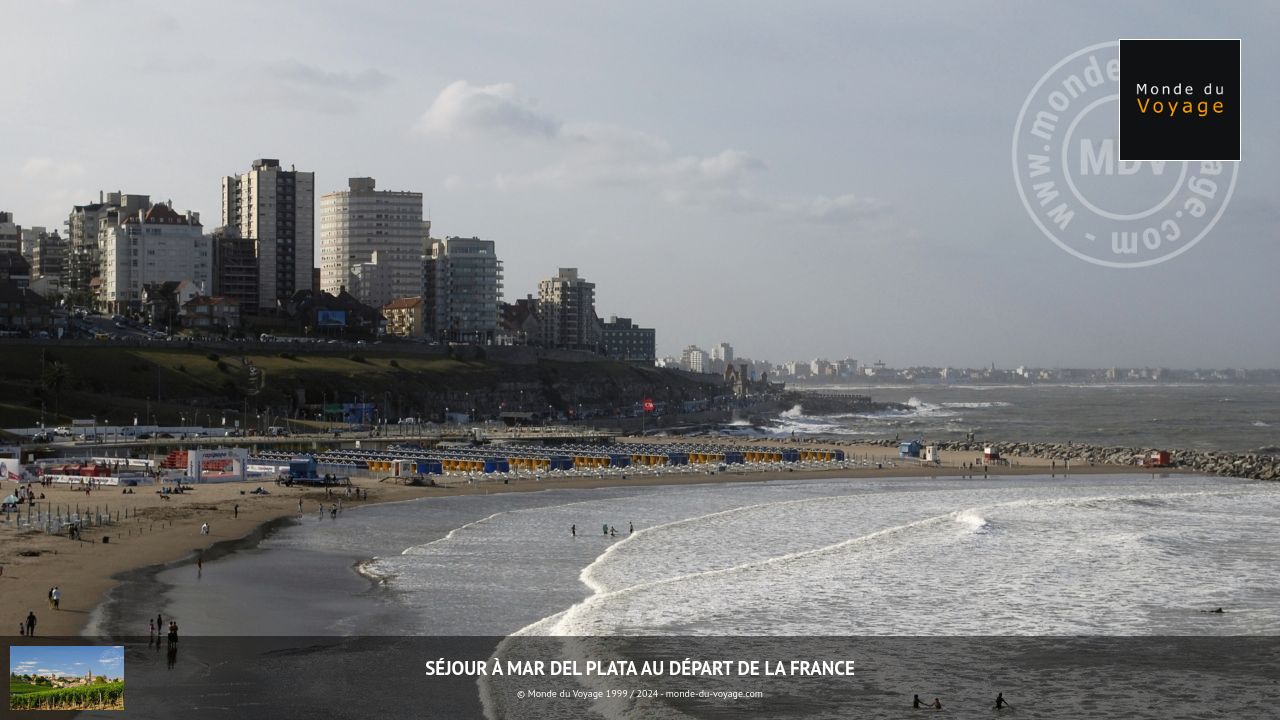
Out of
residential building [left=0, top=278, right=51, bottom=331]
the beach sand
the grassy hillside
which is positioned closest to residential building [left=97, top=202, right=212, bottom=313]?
residential building [left=0, top=278, right=51, bottom=331]

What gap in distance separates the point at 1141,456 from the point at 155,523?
292ft

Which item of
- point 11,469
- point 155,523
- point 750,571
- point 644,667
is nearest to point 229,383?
point 11,469

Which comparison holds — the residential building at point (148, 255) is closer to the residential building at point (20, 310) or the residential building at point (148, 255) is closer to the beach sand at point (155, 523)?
the residential building at point (20, 310)

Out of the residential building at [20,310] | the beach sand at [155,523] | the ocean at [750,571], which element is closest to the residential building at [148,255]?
the residential building at [20,310]

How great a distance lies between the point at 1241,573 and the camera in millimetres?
46906

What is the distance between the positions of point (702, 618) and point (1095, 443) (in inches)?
4372

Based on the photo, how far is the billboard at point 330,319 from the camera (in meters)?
185

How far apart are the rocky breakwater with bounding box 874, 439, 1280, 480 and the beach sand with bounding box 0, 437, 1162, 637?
7477 mm

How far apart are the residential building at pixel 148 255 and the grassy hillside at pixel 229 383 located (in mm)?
45824

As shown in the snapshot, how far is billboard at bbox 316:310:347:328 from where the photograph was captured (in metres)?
185

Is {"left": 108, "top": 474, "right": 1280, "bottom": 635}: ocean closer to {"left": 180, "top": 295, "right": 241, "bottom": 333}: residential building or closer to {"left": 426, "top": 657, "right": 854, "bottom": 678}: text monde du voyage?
Result: {"left": 426, "top": 657, "right": 854, "bottom": 678}: text monde du voyage

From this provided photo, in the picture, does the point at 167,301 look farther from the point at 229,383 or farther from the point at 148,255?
the point at 229,383

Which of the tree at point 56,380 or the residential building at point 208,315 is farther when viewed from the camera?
the residential building at point 208,315

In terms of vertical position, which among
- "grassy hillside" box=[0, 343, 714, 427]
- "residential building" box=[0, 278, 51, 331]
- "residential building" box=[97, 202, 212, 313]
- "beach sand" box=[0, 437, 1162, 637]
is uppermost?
"residential building" box=[97, 202, 212, 313]
